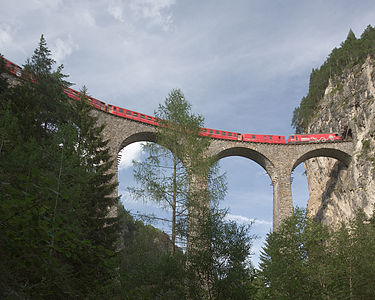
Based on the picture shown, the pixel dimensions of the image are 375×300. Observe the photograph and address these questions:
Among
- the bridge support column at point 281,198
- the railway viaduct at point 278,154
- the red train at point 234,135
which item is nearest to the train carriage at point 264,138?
the red train at point 234,135

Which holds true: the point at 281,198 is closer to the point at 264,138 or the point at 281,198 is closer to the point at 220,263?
the point at 264,138

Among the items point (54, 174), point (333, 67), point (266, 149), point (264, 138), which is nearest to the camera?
point (54, 174)

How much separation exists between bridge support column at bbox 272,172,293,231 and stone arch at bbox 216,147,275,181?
1.25m

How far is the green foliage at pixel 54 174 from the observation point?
363cm

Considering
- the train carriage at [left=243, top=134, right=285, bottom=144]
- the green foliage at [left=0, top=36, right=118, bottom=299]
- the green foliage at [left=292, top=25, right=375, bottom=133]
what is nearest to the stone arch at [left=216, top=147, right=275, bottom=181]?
the train carriage at [left=243, top=134, right=285, bottom=144]

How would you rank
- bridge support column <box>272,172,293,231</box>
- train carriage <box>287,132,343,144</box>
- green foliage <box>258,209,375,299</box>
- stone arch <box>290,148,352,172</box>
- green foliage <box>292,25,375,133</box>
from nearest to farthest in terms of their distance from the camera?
green foliage <box>258,209,375,299</box>, bridge support column <box>272,172,293,231</box>, stone arch <box>290,148,352,172</box>, train carriage <box>287,132,343,144</box>, green foliage <box>292,25,375,133</box>

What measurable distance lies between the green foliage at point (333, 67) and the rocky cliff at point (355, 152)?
4.76 ft

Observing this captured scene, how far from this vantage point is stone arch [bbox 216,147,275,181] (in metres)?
34.6

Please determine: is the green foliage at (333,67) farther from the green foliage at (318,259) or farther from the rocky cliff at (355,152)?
the green foliage at (318,259)

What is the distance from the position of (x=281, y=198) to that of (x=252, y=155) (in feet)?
18.8

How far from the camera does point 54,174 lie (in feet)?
26.5

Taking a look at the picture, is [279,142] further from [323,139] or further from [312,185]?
[312,185]

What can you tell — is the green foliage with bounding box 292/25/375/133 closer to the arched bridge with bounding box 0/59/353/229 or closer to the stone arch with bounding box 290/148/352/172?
the stone arch with bounding box 290/148/352/172

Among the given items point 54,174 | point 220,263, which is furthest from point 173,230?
point 54,174
